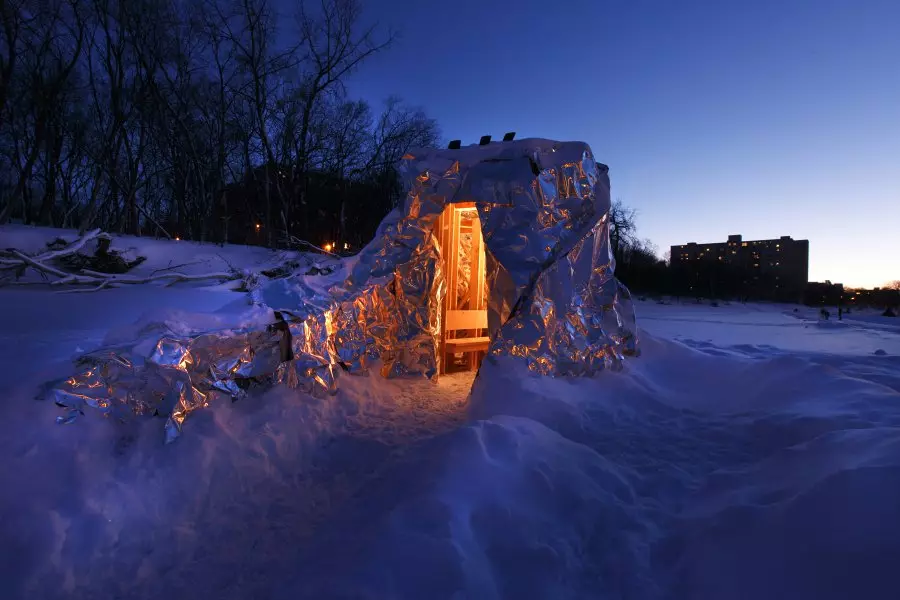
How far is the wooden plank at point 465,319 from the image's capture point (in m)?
5.43

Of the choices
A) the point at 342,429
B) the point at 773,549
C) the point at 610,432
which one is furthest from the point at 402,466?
the point at 773,549

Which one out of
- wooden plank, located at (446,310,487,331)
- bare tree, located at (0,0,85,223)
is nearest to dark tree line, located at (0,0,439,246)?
bare tree, located at (0,0,85,223)

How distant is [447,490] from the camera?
210 cm

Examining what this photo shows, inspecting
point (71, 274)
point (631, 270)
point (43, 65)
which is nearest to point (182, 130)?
point (43, 65)

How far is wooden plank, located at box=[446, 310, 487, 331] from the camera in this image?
17.8ft

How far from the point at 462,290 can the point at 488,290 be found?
1749 millimetres

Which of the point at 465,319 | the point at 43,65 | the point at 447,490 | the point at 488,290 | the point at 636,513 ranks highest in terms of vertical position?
the point at 43,65

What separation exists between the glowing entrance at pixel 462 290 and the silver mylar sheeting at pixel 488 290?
63 cm

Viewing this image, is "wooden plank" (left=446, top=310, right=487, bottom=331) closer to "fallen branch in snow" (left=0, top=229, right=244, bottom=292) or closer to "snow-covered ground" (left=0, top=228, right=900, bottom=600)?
"snow-covered ground" (left=0, top=228, right=900, bottom=600)

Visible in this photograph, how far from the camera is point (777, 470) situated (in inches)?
91.7

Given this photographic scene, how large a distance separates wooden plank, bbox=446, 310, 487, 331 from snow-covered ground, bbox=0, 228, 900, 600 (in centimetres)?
161

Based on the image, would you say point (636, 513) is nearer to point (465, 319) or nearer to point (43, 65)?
point (465, 319)

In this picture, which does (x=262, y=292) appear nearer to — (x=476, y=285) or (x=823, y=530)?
(x=476, y=285)

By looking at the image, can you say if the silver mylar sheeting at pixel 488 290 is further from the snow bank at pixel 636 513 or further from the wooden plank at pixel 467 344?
the snow bank at pixel 636 513
